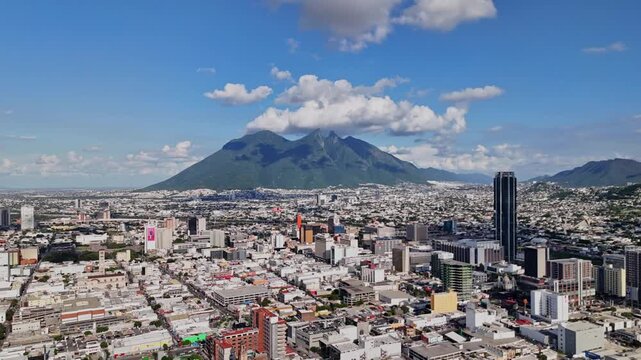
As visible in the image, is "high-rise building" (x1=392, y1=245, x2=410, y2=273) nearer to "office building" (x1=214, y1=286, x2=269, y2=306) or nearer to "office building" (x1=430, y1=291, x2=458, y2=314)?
"office building" (x1=430, y1=291, x2=458, y2=314)

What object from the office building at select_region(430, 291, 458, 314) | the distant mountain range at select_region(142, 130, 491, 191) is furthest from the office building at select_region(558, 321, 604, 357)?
the distant mountain range at select_region(142, 130, 491, 191)

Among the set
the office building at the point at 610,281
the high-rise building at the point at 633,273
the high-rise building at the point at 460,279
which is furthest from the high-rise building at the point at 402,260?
the high-rise building at the point at 633,273

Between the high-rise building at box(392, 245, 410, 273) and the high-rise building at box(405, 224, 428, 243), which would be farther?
the high-rise building at box(405, 224, 428, 243)

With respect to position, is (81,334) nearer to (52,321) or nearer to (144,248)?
(52,321)

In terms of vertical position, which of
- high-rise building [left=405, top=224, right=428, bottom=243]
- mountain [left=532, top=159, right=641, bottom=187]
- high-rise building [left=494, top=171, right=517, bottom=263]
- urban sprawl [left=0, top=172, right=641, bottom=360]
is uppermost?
mountain [left=532, top=159, right=641, bottom=187]

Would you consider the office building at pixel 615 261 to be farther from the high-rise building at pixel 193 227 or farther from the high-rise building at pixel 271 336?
the high-rise building at pixel 193 227

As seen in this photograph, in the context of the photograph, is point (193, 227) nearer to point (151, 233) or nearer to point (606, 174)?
point (151, 233)
